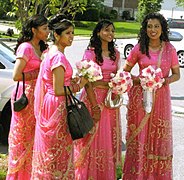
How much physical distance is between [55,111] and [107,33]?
1.25 metres

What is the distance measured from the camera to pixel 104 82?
535cm

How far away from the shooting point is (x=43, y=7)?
6359 mm

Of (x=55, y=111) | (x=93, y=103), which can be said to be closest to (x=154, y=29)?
(x=93, y=103)

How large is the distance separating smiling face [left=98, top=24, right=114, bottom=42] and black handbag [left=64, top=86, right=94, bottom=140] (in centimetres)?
109

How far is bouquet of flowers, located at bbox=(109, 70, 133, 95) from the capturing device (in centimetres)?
514

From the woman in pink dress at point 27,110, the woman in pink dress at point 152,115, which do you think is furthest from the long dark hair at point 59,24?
the woman in pink dress at point 152,115

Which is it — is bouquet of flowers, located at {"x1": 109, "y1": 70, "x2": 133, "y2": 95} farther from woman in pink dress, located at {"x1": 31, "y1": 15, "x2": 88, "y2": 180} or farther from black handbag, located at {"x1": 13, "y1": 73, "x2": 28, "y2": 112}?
black handbag, located at {"x1": 13, "y1": 73, "x2": 28, "y2": 112}

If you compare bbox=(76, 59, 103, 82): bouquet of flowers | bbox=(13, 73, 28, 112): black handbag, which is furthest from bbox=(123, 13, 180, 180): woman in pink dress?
bbox=(13, 73, 28, 112): black handbag

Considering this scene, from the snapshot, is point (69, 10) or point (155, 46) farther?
point (69, 10)

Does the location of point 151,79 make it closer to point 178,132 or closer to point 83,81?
point 83,81

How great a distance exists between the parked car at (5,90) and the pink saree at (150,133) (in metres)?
2.59

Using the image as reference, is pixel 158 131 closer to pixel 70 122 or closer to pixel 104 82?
pixel 104 82

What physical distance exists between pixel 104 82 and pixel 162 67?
67 centimetres

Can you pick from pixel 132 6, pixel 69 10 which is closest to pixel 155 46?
pixel 69 10
